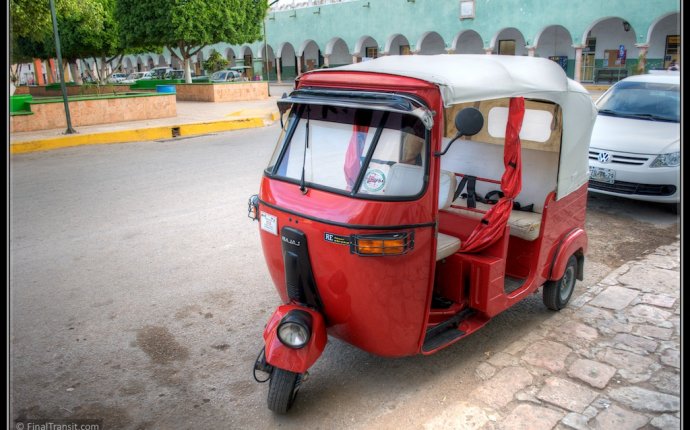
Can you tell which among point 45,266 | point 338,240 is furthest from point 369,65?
point 45,266

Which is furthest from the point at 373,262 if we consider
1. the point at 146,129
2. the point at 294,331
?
the point at 146,129

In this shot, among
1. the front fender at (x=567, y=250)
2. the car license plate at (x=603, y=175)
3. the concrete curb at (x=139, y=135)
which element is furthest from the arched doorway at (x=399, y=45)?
the front fender at (x=567, y=250)

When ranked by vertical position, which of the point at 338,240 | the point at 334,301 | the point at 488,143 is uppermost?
the point at 488,143

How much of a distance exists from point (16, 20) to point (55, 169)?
3540mm

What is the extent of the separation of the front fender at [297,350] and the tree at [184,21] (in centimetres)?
2139

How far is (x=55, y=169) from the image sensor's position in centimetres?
1015

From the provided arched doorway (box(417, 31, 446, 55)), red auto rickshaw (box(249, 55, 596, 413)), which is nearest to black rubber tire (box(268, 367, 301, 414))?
red auto rickshaw (box(249, 55, 596, 413))

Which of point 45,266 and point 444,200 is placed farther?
point 45,266

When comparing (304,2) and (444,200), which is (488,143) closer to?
(444,200)

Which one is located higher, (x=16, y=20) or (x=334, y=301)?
(x=16, y=20)

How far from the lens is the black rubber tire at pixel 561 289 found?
14.8 feet

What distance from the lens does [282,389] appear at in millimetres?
3230

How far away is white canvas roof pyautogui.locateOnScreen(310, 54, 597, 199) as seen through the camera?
3.28 meters

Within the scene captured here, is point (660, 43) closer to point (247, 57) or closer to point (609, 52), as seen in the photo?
point (609, 52)
